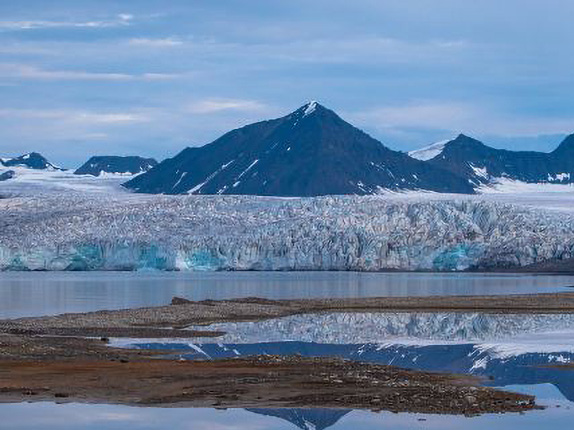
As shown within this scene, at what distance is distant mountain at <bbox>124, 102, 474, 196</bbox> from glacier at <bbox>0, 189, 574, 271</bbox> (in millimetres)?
96092

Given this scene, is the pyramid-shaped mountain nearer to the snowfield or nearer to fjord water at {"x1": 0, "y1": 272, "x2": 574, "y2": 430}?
fjord water at {"x1": 0, "y1": 272, "x2": 574, "y2": 430}

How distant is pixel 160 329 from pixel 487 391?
1503 cm

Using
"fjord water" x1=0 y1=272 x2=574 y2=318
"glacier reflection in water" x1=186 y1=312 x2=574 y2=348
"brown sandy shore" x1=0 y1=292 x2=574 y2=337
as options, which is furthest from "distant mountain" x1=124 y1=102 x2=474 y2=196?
"glacier reflection in water" x1=186 y1=312 x2=574 y2=348

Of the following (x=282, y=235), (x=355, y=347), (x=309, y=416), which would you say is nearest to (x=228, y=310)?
(x=355, y=347)

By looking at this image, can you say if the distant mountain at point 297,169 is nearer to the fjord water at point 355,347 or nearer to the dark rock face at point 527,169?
the dark rock face at point 527,169

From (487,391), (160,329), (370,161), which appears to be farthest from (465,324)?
(370,161)

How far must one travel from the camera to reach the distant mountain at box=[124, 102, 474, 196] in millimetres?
178625

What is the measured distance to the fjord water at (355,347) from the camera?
1369cm

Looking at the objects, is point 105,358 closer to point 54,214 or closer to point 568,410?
point 568,410

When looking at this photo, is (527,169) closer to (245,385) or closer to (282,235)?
(282,235)

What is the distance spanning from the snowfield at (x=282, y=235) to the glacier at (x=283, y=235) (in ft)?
0.21

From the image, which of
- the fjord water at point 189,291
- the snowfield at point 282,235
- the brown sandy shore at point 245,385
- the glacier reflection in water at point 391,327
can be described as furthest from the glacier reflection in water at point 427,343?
the snowfield at point 282,235

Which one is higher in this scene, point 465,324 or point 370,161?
point 370,161

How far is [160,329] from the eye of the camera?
96.8ft
